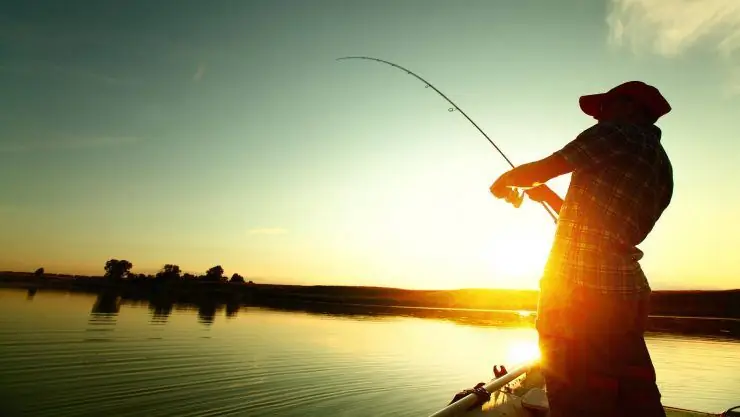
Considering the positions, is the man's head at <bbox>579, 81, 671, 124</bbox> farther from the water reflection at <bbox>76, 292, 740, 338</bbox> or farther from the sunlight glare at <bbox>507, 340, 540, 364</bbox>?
the water reflection at <bbox>76, 292, 740, 338</bbox>

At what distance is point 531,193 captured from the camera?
13.1 feet

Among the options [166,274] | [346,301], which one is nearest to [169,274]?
[166,274]

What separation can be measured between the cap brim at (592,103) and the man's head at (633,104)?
0.02 metres

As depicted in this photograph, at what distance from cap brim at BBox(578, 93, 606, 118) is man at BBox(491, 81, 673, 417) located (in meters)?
0.25

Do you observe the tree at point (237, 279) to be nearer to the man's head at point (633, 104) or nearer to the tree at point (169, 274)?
the tree at point (169, 274)

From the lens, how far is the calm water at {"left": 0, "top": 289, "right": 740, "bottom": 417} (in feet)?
45.1

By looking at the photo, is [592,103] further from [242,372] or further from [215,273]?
[215,273]

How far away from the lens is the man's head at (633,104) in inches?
116

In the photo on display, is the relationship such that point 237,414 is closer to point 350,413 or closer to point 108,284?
point 350,413

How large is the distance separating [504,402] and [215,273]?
17341 cm

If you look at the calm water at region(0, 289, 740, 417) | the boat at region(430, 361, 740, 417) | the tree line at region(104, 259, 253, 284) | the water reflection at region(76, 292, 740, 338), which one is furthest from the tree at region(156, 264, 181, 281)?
the boat at region(430, 361, 740, 417)

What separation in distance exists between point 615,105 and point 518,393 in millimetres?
6308

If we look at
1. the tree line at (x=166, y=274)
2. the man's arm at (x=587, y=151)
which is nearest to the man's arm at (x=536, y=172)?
the man's arm at (x=587, y=151)

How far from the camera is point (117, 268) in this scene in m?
172
